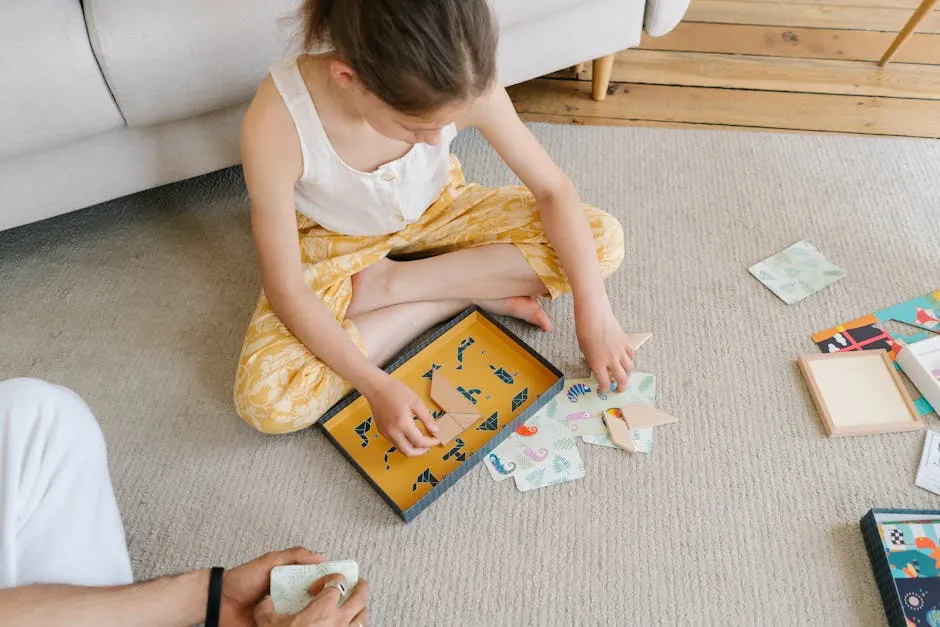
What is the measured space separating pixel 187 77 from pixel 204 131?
18 cm

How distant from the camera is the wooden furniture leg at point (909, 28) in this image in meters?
1.65

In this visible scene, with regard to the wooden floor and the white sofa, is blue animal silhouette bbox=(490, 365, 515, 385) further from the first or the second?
the wooden floor

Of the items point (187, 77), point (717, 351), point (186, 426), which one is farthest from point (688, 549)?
point (187, 77)

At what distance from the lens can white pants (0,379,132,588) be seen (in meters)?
0.82

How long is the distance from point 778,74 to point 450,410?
1.24 meters

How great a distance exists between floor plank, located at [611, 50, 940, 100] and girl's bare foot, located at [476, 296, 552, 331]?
2.65 feet

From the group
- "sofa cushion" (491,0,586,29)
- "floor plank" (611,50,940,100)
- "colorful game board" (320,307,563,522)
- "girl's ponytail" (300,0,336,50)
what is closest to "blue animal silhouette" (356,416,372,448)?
"colorful game board" (320,307,563,522)

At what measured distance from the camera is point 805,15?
1961mm

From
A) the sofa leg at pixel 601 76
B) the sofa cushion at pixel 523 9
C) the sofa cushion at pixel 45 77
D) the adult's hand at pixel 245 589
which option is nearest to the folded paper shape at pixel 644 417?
the adult's hand at pixel 245 589

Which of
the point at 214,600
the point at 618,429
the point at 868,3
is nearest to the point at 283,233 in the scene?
the point at 214,600

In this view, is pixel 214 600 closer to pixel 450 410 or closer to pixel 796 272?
pixel 450 410

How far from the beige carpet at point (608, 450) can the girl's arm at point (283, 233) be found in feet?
0.57

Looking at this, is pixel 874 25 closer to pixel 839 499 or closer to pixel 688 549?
pixel 839 499

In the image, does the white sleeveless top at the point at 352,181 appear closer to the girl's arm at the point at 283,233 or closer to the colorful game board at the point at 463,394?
the girl's arm at the point at 283,233
